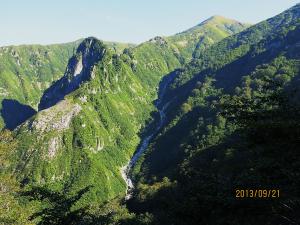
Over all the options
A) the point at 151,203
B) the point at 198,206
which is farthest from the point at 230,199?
the point at 151,203

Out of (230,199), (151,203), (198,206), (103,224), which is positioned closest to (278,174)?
(230,199)

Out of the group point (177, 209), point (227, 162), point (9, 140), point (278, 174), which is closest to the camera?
point (278, 174)

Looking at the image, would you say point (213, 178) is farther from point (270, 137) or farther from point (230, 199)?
point (270, 137)

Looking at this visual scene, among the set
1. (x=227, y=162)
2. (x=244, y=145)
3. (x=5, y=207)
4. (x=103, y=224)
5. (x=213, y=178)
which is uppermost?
(x=244, y=145)

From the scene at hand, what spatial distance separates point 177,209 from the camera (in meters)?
44.8

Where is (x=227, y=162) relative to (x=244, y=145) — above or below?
below

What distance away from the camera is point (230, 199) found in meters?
41.3

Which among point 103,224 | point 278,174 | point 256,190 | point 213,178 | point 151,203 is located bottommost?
point 151,203

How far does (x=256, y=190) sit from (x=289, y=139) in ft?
32.0

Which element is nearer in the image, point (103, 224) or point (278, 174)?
point (278, 174)

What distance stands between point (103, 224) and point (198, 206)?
23.9 metres

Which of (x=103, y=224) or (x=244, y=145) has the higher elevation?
(x=244, y=145)

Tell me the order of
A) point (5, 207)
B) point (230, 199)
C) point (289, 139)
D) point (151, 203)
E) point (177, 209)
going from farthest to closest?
point (151, 203) < point (5, 207) < point (177, 209) < point (230, 199) < point (289, 139)

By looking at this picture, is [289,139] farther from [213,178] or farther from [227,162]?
[227,162]
